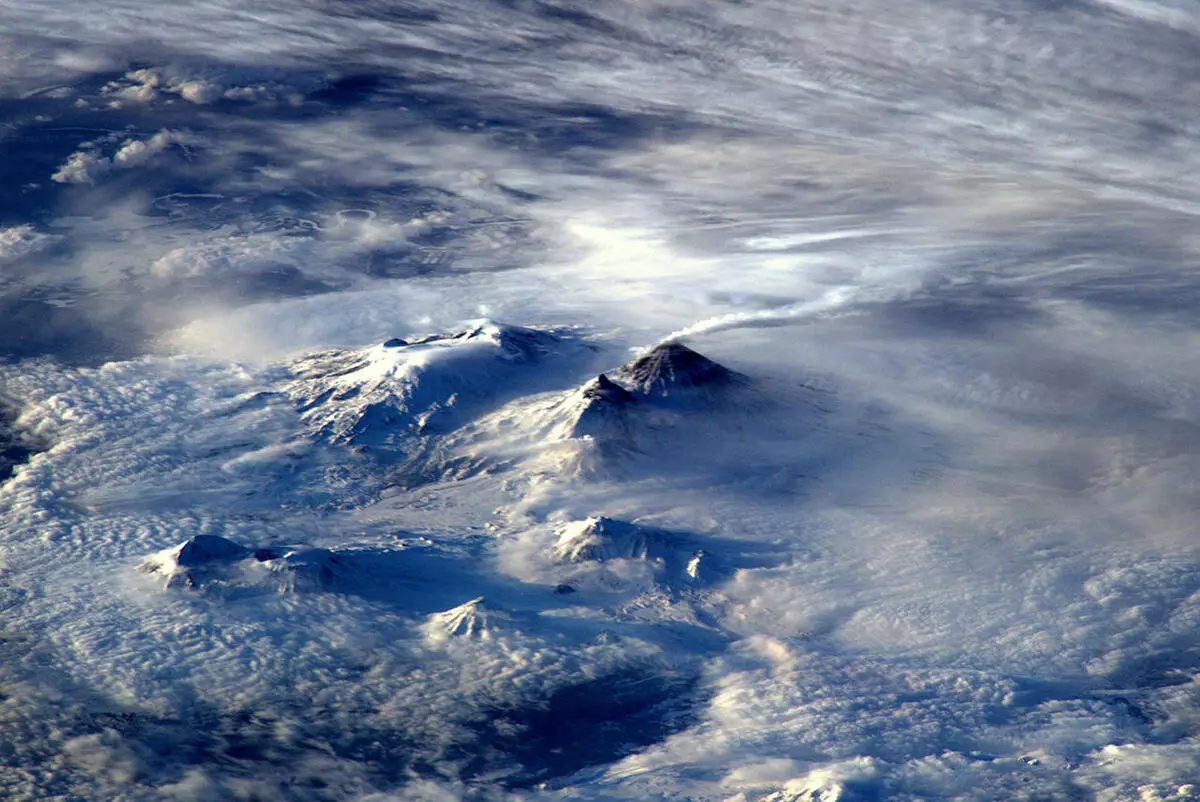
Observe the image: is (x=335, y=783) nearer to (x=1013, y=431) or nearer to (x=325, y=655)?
(x=325, y=655)

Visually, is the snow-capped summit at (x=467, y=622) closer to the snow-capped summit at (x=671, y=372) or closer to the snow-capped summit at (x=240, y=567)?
the snow-capped summit at (x=240, y=567)

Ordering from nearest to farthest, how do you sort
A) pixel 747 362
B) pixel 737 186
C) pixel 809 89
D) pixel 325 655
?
pixel 325 655 → pixel 747 362 → pixel 737 186 → pixel 809 89

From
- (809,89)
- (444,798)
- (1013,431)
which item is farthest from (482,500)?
(809,89)

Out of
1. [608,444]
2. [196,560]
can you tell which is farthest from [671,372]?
[196,560]

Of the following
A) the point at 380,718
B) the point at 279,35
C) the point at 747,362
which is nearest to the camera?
the point at 380,718

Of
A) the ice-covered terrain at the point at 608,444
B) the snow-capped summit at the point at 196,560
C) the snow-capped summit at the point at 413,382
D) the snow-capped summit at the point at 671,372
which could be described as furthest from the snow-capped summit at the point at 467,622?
the snow-capped summit at the point at 671,372

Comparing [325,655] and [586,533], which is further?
[586,533]
